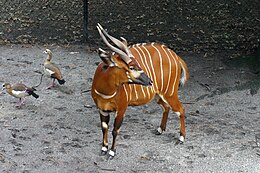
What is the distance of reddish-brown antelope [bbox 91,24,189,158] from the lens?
454 cm

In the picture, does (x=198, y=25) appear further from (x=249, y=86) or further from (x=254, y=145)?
(x=254, y=145)

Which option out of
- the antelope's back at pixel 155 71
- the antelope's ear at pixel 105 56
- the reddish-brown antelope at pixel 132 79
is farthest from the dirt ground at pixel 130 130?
the antelope's ear at pixel 105 56

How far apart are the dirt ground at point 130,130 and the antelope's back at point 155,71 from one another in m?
0.58

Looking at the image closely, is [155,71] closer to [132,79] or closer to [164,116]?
[132,79]

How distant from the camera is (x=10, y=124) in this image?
18.4 feet

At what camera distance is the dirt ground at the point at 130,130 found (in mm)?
4906

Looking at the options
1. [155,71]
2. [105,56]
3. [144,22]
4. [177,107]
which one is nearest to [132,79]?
[105,56]

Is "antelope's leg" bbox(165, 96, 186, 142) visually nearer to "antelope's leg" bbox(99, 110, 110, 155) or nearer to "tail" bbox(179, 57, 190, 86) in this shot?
"tail" bbox(179, 57, 190, 86)

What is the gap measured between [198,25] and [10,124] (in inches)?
220

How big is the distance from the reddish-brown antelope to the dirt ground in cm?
25

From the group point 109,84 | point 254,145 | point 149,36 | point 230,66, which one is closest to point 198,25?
point 149,36

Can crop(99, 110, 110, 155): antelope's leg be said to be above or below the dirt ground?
above

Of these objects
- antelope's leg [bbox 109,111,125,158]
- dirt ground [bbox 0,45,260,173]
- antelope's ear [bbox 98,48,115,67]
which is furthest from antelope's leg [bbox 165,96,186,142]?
antelope's ear [bbox 98,48,115,67]

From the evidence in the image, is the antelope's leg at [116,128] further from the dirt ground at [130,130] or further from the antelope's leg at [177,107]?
the antelope's leg at [177,107]
